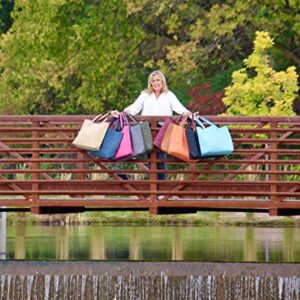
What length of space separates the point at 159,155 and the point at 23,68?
79.6 feet

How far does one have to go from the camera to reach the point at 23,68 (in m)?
46.3

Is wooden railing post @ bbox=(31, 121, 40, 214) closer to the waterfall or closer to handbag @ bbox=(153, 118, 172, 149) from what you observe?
handbag @ bbox=(153, 118, 172, 149)

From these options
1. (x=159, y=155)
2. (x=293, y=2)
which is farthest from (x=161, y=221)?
(x=159, y=155)

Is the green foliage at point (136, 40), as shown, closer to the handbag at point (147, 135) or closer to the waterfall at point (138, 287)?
the waterfall at point (138, 287)

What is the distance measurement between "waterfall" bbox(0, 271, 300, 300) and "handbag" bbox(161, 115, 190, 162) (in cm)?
324

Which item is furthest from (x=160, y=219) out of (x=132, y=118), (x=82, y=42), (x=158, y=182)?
(x=132, y=118)

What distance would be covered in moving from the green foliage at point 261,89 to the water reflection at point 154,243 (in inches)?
135

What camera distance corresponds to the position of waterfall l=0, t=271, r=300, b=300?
24.3 meters

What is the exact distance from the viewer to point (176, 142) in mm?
21766

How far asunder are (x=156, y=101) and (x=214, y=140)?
1015mm

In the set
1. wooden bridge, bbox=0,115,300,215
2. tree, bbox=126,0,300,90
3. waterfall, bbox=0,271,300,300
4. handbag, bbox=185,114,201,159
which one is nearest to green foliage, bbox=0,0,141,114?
tree, bbox=126,0,300,90

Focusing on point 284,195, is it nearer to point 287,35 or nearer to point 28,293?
point 28,293

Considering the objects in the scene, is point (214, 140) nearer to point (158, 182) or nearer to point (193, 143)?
point (193, 143)

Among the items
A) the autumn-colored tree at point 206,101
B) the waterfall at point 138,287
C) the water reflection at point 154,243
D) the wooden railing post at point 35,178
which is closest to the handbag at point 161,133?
the wooden railing post at point 35,178
